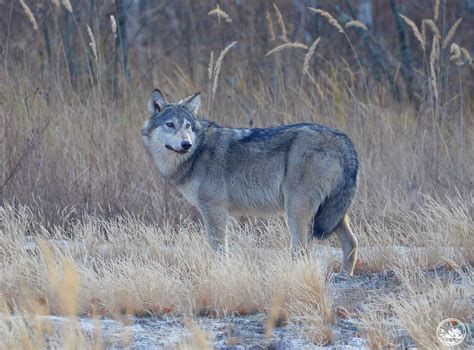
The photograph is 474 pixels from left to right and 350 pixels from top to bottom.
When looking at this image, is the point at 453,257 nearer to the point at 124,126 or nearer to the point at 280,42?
the point at 124,126

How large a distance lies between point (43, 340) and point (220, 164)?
2834 millimetres

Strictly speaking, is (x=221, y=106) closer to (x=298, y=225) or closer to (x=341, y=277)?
(x=298, y=225)

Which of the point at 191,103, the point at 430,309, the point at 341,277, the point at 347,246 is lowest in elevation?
the point at 341,277

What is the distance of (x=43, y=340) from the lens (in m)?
4.73

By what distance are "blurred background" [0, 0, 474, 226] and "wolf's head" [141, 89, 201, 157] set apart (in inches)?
35.6

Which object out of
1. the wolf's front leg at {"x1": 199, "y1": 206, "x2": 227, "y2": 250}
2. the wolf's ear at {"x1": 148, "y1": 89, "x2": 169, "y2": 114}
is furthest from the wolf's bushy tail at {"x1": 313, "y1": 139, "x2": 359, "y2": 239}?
the wolf's ear at {"x1": 148, "y1": 89, "x2": 169, "y2": 114}

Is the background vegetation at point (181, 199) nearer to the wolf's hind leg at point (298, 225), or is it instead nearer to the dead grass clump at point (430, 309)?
the dead grass clump at point (430, 309)

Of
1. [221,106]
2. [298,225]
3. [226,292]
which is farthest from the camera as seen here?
[221,106]

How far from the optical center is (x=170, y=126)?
733 cm

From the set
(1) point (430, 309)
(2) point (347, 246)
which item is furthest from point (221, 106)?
(1) point (430, 309)

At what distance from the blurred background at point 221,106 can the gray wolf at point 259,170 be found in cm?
101
